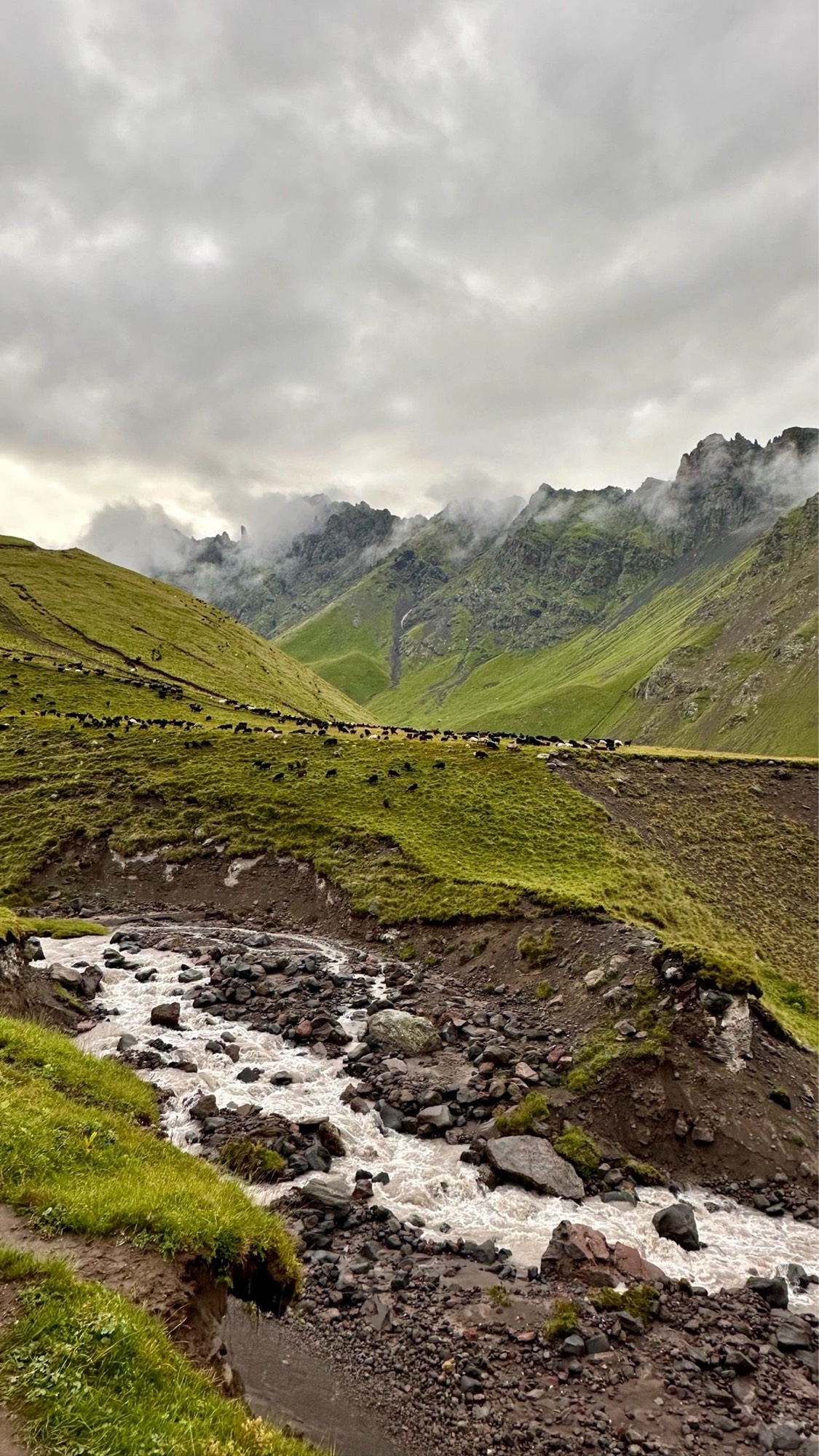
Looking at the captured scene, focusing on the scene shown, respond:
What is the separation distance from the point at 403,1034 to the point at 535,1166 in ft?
27.8

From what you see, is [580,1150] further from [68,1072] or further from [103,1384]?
[103,1384]

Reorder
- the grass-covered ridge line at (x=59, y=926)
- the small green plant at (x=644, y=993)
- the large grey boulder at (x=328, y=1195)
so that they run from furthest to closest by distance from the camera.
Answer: the grass-covered ridge line at (x=59, y=926), the small green plant at (x=644, y=993), the large grey boulder at (x=328, y=1195)

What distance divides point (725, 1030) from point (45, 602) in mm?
163043

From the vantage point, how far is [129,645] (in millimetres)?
140125

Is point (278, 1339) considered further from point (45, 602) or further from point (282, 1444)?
point (45, 602)

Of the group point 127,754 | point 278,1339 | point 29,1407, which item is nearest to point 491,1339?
point 278,1339

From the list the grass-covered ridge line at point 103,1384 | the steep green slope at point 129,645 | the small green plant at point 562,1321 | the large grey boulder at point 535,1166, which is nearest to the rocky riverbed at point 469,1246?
the small green plant at point 562,1321

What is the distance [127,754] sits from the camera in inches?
2680

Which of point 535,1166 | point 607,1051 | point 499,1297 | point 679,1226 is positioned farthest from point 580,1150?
point 499,1297

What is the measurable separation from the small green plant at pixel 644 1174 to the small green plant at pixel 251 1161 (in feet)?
36.6

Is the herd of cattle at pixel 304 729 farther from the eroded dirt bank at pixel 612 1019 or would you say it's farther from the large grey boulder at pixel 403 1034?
the large grey boulder at pixel 403 1034

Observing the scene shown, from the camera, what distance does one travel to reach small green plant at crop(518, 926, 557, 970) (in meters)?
34.2

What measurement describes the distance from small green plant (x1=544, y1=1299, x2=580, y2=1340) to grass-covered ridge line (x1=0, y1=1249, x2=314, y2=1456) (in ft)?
23.9

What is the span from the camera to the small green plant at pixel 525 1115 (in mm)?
22938
